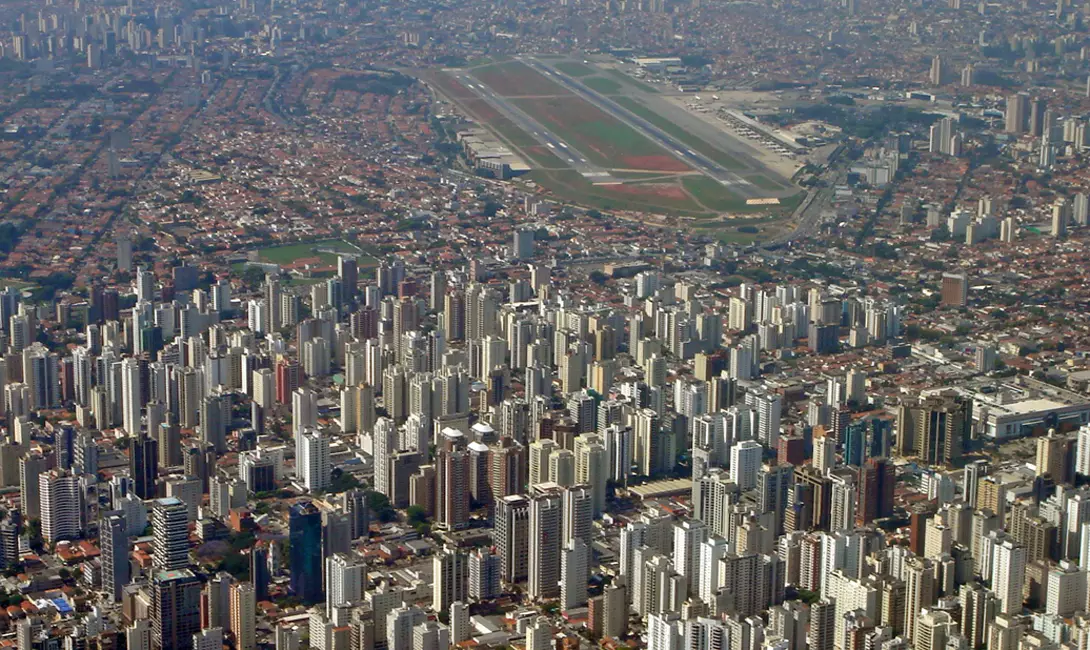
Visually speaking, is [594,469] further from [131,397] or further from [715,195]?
[715,195]

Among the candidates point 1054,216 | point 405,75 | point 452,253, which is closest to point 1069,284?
point 1054,216

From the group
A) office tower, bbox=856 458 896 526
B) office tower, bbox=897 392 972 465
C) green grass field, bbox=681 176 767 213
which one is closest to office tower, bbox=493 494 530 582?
office tower, bbox=856 458 896 526

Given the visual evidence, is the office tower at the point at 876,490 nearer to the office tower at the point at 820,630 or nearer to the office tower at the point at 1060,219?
the office tower at the point at 820,630

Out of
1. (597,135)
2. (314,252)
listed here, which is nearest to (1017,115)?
(597,135)

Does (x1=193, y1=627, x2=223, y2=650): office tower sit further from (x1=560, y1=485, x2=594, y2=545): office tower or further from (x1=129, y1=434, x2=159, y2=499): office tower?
(x1=129, y1=434, x2=159, y2=499): office tower

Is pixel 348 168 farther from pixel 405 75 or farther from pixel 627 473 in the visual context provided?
pixel 627 473
